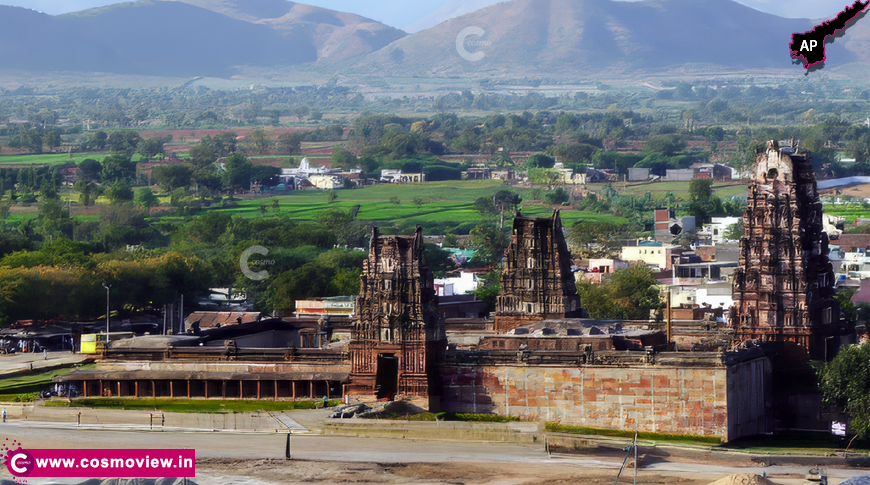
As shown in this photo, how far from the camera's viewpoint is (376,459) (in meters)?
66.6

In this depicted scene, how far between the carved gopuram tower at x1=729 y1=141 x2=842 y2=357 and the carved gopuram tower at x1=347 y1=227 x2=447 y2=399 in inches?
746

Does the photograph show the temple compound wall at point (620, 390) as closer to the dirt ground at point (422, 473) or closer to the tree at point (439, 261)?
the dirt ground at point (422, 473)

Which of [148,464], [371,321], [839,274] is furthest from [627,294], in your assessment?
[148,464]

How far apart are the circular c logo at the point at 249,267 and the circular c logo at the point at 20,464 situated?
93712 millimetres

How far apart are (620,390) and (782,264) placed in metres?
15.5

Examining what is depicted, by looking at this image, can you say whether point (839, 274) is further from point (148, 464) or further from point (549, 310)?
point (148, 464)

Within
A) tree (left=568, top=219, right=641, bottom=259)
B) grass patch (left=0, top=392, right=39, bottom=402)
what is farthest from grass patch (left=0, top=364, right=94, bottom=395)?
tree (left=568, top=219, right=641, bottom=259)

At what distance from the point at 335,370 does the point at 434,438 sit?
9.75m

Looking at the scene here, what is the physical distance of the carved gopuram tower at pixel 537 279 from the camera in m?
91.2

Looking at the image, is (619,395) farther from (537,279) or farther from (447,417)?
(537,279)

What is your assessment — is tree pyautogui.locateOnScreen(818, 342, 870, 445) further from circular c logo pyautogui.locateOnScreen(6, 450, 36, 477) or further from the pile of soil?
circular c logo pyautogui.locateOnScreen(6, 450, 36, 477)

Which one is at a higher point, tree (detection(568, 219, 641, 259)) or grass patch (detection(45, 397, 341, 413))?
tree (detection(568, 219, 641, 259))

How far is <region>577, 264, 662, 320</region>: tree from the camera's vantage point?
119m

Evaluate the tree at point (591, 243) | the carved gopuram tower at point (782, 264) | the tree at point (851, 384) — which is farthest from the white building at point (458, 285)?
the tree at point (851, 384)
